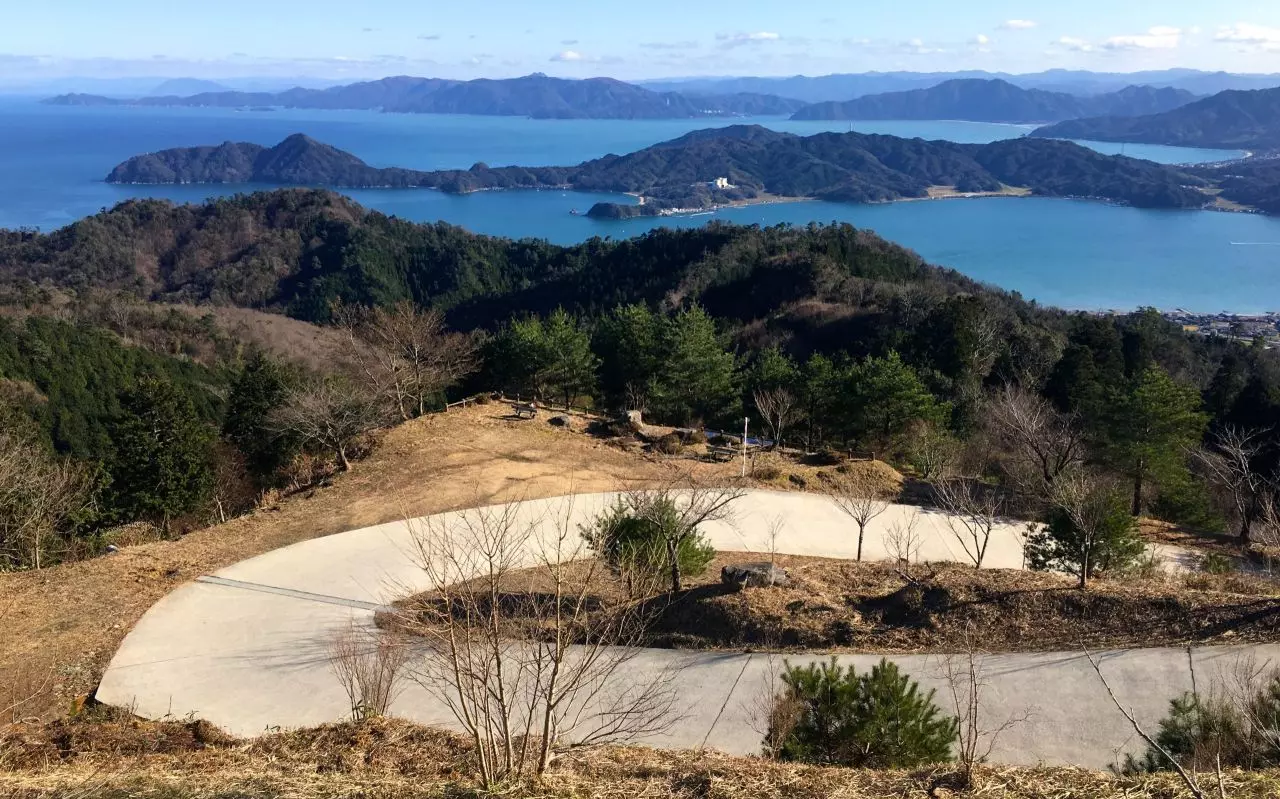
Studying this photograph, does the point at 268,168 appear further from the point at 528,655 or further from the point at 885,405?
the point at 528,655

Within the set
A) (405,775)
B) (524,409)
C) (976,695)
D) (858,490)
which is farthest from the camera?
(524,409)

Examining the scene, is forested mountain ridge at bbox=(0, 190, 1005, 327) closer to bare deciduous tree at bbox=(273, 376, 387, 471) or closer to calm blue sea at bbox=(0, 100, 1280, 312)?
calm blue sea at bbox=(0, 100, 1280, 312)

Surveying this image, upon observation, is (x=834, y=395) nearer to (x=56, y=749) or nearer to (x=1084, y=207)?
(x=56, y=749)

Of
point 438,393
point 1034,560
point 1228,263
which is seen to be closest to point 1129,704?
point 1034,560

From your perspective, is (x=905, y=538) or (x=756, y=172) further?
(x=756, y=172)

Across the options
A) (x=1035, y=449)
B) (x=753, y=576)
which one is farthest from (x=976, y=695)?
(x=1035, y=449)

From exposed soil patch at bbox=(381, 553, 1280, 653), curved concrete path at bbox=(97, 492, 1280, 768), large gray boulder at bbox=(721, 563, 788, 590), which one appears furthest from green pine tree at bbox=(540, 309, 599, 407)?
large gray boulder at bbox=(721, 563, 788, 590)
